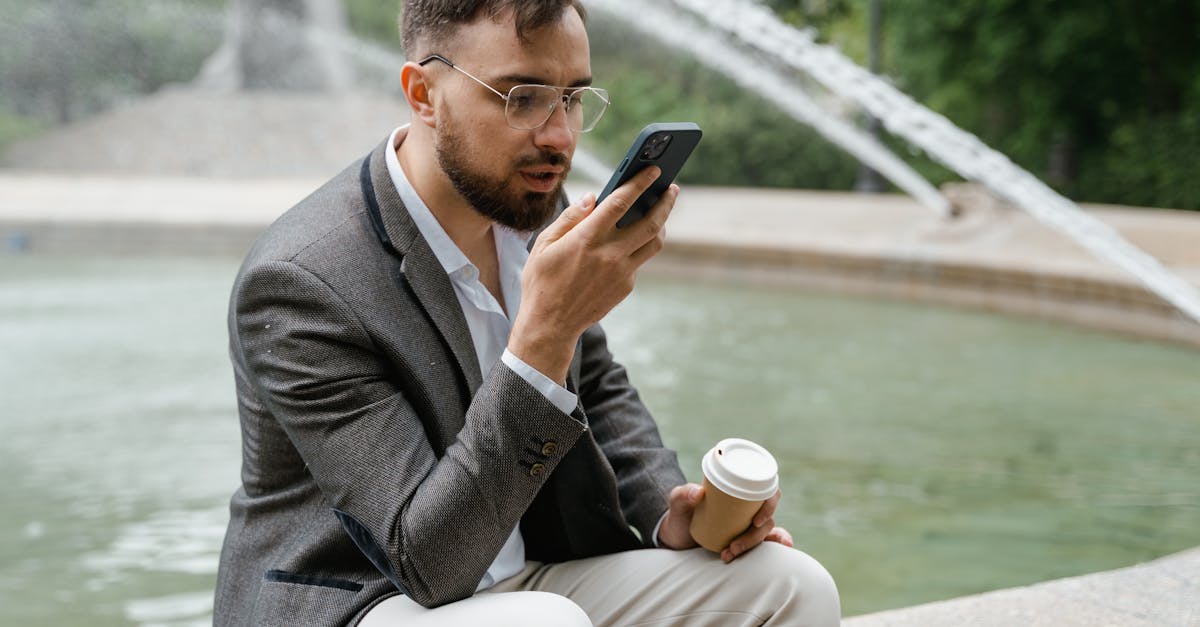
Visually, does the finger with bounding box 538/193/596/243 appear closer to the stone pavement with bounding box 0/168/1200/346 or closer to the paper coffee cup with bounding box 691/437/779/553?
the paper coffee cup with bounding box 691/437/779/553

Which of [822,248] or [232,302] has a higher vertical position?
[232,302]

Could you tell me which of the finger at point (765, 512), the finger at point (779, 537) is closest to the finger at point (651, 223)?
the finger at point (765, 512)

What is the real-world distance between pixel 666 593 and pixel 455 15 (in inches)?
36.6

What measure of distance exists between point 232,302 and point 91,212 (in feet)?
35.9

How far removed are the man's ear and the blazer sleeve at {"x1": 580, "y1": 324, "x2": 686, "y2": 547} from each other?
51cm

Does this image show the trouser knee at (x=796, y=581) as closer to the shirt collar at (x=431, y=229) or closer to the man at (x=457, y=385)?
the man at (x=457, y=385)

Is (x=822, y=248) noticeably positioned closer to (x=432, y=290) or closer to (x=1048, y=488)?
(x=1048, y=488)

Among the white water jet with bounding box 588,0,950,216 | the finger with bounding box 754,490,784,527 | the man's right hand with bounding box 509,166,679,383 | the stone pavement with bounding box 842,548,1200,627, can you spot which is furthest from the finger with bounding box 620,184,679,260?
the white water jet with bounding box 588,0,950,216

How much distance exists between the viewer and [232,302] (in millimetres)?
1874

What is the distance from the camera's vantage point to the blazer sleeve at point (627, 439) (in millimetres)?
2244

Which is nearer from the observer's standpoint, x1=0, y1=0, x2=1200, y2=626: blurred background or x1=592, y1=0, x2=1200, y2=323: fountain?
x1=0, y1=0, x2=1200, y2=626: blurred background

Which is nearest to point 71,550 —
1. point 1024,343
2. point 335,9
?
point 1024,343

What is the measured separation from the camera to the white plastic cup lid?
1.90 m

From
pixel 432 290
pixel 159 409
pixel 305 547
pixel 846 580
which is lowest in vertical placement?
pixel 159 409
